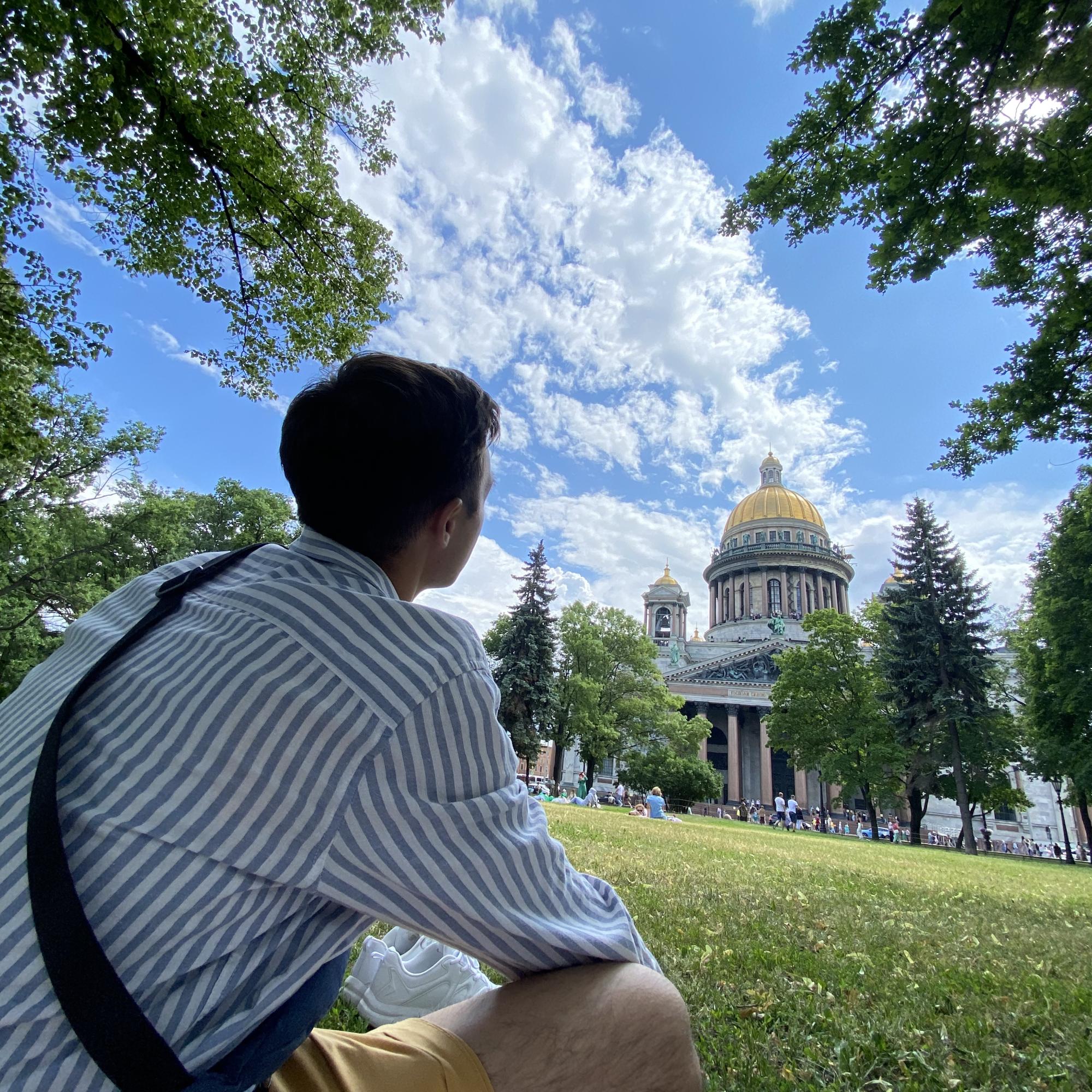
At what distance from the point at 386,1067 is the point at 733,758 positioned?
6011 centimetres

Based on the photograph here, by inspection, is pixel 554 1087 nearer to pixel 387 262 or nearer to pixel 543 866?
pixel 543 866

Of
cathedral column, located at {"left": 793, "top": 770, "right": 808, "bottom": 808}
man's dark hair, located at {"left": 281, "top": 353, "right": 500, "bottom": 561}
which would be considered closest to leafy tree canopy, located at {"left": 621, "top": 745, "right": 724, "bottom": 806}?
cathedral column, located at {"left": 793, "top": 770, "right": 808, "bottom": 808}

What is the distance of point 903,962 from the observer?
3.99 metres

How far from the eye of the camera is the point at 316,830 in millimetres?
998

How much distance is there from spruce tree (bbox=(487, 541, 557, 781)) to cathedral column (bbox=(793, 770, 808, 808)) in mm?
27361

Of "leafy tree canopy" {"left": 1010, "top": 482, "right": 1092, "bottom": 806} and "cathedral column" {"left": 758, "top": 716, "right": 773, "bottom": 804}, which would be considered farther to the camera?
"cathedral column" {"left": 758, "top": 716, "right": 773, "bottom": 804}

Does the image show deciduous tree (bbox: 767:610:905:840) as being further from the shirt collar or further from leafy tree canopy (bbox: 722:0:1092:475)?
the shirt collar

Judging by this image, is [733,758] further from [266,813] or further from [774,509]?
[266,813]

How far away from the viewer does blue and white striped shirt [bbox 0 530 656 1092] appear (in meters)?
0.86

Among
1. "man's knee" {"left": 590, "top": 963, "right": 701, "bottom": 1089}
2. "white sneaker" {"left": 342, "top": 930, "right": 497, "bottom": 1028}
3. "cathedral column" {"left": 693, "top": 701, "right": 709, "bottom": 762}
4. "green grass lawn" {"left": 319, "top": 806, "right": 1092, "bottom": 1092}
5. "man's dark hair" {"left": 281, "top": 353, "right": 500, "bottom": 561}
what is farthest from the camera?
"cathedral column" {"left": 693, "top": 701, "right": 709, "bottom": 762}

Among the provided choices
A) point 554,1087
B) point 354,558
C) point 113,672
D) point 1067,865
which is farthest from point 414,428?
point 1067,865

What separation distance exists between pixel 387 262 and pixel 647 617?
65591 mm

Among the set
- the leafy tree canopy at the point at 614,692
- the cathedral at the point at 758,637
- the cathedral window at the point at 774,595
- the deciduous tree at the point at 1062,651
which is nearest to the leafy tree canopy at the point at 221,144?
the deciduous tree at the point at 1062,651

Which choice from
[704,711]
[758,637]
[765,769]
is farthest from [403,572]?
[758,637]
